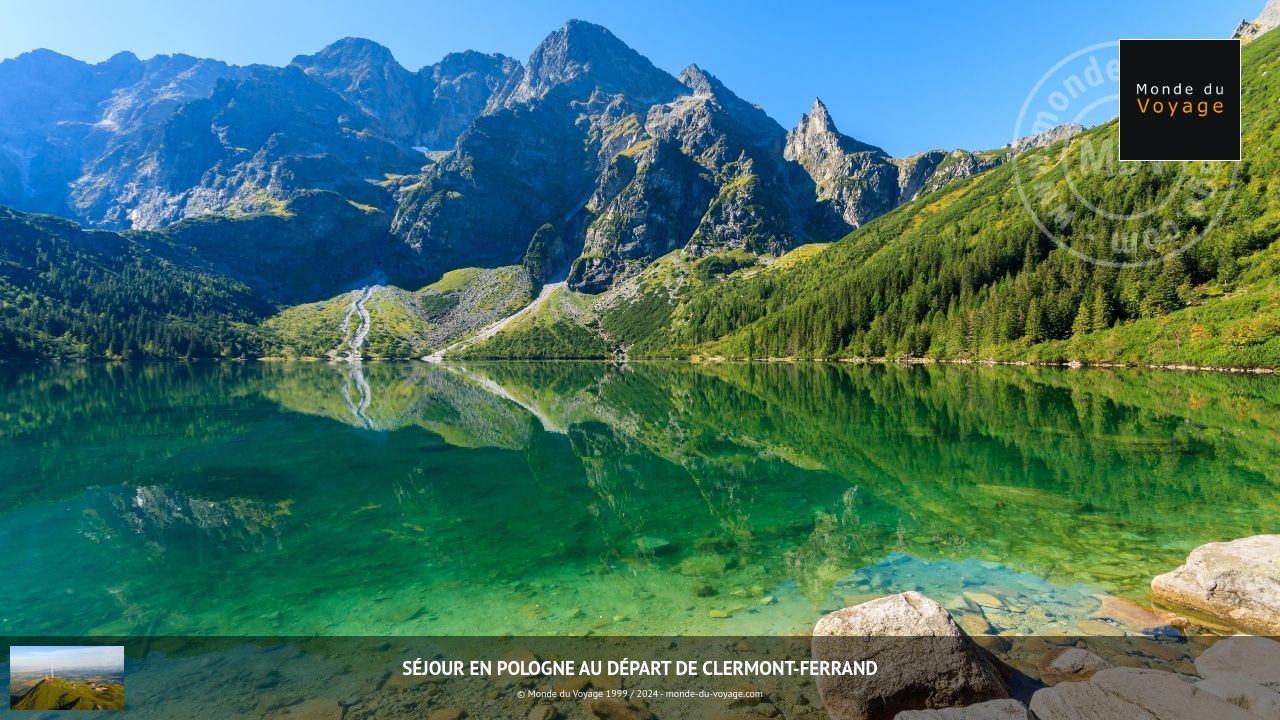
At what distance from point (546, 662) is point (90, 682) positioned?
27.9 feet

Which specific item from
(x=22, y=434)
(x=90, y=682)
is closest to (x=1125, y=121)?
(x=90, y=682)

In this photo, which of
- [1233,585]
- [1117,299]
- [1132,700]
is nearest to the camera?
[1132,700]

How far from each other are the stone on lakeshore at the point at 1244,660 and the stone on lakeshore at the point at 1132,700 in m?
1.65

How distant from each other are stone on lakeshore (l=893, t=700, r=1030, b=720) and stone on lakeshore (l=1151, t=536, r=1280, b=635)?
28.3 ft

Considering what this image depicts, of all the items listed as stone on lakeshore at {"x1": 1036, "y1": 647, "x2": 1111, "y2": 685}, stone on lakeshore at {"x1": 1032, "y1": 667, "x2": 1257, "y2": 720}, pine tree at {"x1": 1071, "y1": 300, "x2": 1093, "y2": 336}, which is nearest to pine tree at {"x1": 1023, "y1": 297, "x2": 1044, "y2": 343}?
pine tree at {"x1": 1071, "y1": 300, "x2": 1093, "y2": 336}

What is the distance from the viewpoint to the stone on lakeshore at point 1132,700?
6562 millimetres

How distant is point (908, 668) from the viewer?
8750 millimetres

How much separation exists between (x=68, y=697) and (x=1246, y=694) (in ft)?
63.8

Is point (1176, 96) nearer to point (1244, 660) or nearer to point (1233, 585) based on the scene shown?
point (1233, 585)

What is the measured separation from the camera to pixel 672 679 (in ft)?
34.2

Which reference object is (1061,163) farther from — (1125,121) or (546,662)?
(546,662)

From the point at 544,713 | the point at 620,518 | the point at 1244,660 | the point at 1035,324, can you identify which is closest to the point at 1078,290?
the point at 1035,324

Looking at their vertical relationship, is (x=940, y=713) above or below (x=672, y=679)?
above

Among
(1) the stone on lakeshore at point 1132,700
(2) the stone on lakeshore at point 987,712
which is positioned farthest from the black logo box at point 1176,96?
(2) the stone on lakeshore at point 987,712
